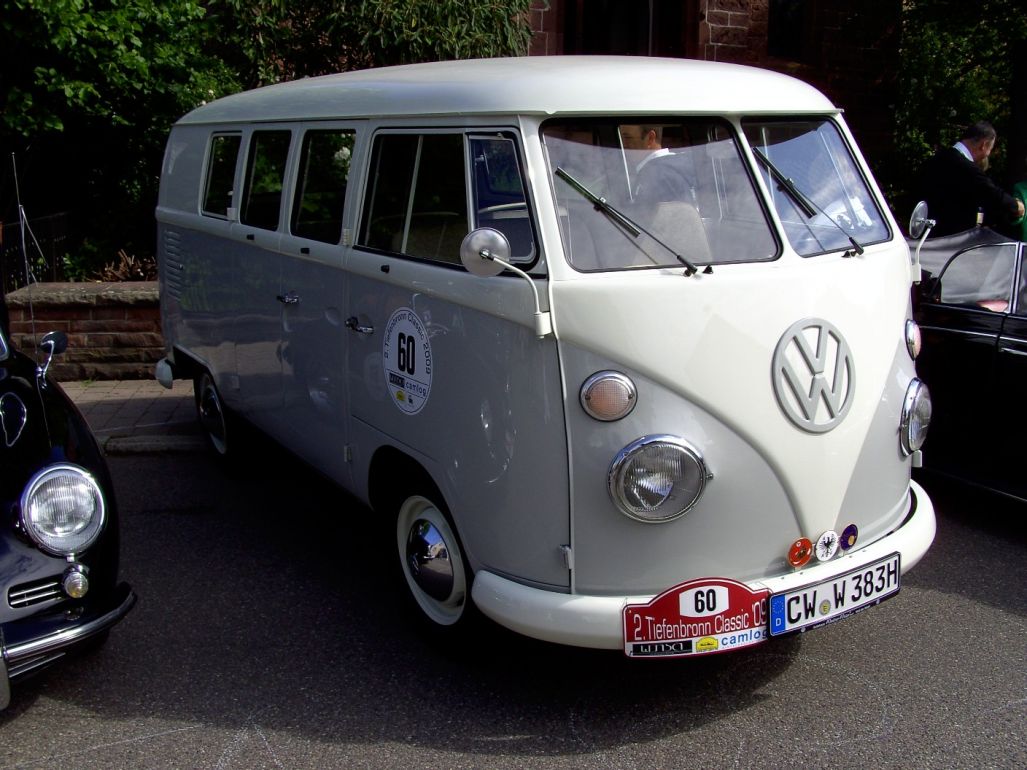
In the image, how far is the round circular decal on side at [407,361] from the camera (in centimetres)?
395

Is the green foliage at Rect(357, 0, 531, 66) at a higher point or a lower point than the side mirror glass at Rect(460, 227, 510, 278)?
higher

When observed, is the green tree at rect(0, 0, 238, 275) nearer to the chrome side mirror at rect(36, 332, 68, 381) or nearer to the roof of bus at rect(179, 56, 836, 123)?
the chrome side mirror at rect(36, 332, 68, 381)

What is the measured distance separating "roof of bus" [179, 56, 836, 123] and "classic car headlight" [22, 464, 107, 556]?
5.73 feet

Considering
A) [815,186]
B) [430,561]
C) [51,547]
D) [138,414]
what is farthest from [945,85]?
[51,547]

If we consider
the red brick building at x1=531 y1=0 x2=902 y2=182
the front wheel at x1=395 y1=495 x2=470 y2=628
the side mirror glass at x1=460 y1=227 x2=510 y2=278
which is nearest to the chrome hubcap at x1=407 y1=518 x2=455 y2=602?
the front wheel at x1=395 y1=495 x2=470 y2=628

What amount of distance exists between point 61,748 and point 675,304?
246 centimetres

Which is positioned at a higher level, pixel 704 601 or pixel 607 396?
pixel 607 396

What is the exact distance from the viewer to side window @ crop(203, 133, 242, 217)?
19.1ft

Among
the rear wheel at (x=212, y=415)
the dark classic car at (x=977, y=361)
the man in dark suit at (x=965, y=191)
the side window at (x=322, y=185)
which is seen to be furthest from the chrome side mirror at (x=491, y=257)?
the man in dark suit at (x=965, y=191)

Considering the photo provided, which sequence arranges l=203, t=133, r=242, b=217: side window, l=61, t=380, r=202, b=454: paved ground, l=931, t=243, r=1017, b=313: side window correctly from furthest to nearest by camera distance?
l=61, t=380, r=202, b=454: paved ground, l=203, t=133, r=242, b=217: side window, l=931, t=243, r=1017, b=313: side window

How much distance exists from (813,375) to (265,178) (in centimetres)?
296

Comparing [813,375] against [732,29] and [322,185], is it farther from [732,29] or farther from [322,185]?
[732,29]

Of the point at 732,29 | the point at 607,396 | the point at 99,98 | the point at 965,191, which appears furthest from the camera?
the point at 732,29

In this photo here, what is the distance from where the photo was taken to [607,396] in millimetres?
3357
